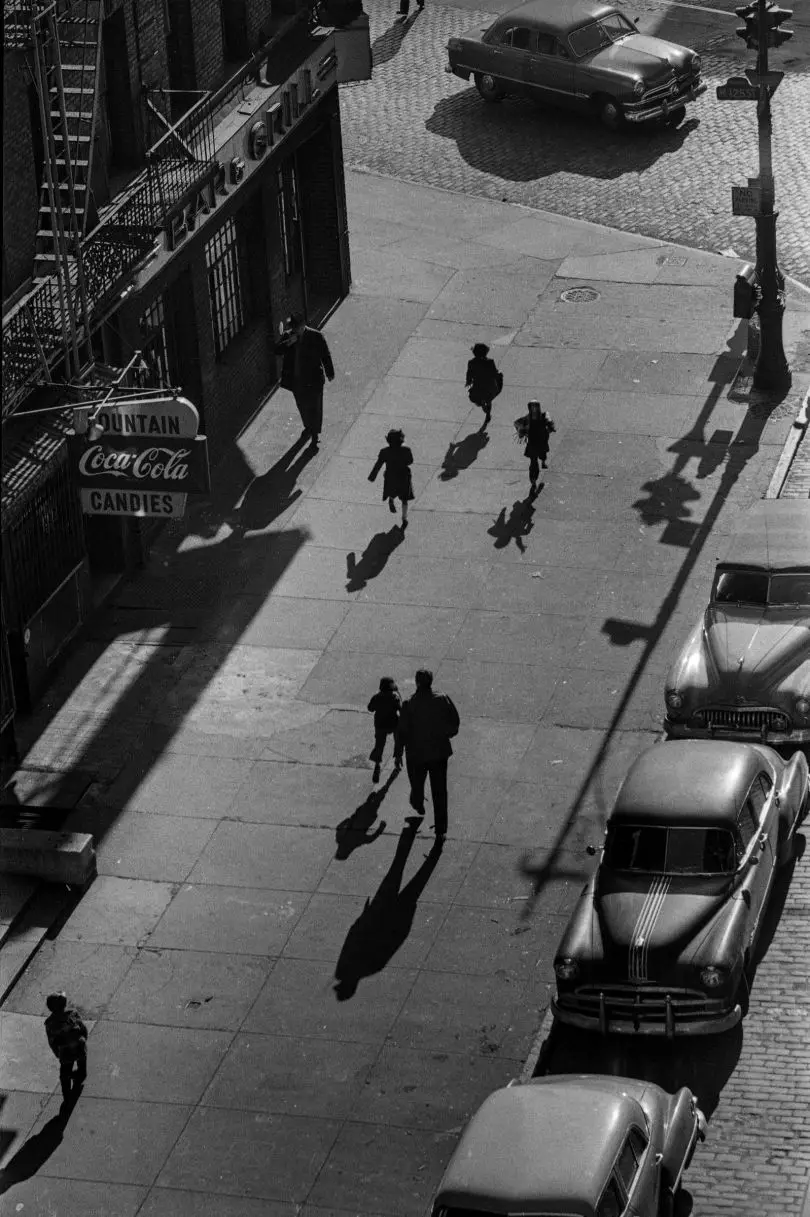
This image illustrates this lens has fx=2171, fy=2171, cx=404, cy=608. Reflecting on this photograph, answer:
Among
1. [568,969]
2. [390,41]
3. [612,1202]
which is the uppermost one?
[612,1202]

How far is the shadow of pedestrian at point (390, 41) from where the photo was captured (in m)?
44.5

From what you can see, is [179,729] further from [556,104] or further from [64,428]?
[556,104]

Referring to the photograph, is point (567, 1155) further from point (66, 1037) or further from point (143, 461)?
point (143, 461)

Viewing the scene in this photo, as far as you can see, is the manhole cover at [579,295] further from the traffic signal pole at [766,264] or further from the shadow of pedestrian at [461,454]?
the shadow of pedestrian at [461,454]

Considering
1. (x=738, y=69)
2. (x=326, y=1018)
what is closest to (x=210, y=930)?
(x=326, y=1018)

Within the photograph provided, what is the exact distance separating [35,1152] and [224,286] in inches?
658

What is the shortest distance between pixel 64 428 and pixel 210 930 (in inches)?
228

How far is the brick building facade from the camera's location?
76.0ft

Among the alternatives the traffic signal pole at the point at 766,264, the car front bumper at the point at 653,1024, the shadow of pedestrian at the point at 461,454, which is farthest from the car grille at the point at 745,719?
the traffic signal pole at the point at 766,264

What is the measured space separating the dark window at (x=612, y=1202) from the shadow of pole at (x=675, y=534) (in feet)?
17.7

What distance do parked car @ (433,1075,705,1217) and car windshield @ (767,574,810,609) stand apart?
338 inches

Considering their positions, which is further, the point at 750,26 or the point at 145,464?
the point at 750,26

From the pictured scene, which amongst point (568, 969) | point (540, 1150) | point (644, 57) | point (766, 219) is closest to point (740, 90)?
point (766, 219)

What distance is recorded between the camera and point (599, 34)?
4041cm
